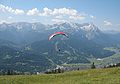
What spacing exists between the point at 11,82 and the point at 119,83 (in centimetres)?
2138

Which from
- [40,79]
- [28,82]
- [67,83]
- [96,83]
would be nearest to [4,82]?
[28,82]

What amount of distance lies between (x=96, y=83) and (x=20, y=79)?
19269 millimetres

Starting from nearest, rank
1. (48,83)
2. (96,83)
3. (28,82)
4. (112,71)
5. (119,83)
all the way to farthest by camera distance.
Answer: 1. (119,83)
2. (96,83)
3. (48,83)
4. (28,82)
5. (112,71)

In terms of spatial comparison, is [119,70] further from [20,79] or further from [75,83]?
[20,79]

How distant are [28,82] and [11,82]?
366 centimetres

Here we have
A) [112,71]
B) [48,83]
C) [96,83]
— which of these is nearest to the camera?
[96,83]

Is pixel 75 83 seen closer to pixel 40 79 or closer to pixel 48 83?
pixel 48 83

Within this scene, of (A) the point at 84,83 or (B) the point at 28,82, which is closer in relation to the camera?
(A) the point at 84,83

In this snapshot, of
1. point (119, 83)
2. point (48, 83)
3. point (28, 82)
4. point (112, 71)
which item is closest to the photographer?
point (119, 83)

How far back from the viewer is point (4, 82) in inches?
1919

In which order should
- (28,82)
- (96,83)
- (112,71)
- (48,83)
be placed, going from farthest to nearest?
(112,71), (28,82), (48,83), (96,83)

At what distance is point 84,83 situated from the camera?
136 ft

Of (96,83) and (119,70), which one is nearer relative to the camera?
(96,83)

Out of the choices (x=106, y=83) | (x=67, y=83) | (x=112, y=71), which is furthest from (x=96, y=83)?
(x=112, y=71)
